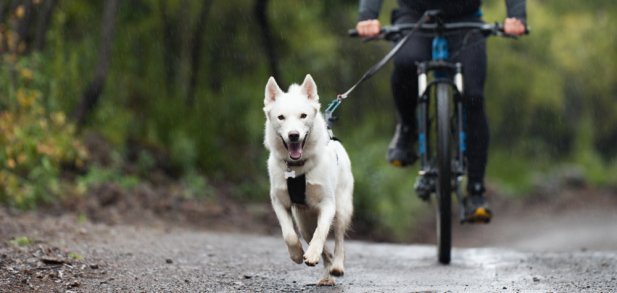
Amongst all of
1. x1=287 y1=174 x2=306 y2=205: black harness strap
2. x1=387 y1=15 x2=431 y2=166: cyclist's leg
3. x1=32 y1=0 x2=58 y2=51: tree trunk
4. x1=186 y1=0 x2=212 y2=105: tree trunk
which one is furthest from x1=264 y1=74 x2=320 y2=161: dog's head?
x1=186 y1=0 x2=212 y2=105: tree trunk

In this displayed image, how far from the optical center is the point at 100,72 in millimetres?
12078

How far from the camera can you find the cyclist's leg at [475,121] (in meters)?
6.36

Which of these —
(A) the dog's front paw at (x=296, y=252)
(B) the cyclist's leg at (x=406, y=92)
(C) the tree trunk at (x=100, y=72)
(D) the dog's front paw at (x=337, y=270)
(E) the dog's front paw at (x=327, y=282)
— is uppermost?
(C) the tree trunk at (x=100, y=72)

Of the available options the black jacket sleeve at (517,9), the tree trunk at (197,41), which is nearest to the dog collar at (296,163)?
the black jacket sleeve at (517,9)

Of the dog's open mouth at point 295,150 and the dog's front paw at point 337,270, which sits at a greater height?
the dog's open mouth at point 295,150

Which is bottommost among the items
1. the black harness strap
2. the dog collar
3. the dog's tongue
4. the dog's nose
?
the black harness strap

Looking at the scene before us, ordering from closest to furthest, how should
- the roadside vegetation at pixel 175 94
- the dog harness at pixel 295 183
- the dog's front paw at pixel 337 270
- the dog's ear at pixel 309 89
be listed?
the dog harness at pixel 295 183 < the dog's ear at pixel 309 89 < the dog's front paw at pixel 337 270 < the roadside vegetation at pixel 175 94

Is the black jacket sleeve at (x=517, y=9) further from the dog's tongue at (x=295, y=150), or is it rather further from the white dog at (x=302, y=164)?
the dog's tongue at (x=295, y=150)

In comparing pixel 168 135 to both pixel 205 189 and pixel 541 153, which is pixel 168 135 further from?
pixel 541 153

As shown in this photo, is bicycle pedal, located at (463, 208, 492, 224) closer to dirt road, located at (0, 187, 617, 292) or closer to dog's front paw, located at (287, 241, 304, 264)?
dirt road, located at (0, 187, 617, 292)

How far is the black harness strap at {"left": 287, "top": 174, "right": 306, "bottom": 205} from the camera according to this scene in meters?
4.95

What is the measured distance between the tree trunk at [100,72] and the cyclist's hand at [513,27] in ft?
22.7

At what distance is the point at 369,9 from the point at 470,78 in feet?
2.82

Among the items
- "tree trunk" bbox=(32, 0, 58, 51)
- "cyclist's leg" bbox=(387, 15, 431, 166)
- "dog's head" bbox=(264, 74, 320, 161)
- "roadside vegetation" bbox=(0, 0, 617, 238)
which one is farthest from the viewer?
"tree trunk" bbox=(32, 0, 58, 51)
